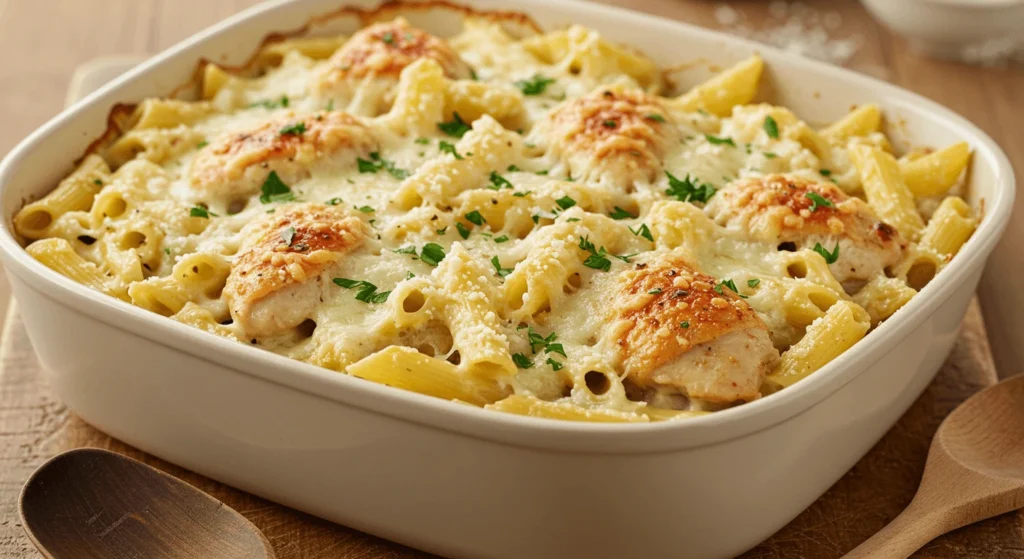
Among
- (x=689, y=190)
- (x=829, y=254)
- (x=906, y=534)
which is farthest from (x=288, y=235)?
(x=906, y=534)

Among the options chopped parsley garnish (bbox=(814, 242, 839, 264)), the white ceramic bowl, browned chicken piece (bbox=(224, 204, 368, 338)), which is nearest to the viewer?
browned chicken piece (bbox=(224, 204, 368, 338))

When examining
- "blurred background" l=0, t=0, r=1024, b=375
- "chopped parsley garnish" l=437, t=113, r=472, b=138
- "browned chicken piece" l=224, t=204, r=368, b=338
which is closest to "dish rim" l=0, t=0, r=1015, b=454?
"browned chicken piece" l=224, t=204, r=368, b=338

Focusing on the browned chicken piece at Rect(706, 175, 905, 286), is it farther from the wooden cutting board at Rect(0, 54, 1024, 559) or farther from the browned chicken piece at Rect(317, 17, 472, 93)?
the browned chicken piece at Rect(317, 17, 472, 93)

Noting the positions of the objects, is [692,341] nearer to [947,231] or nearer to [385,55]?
[947,231]

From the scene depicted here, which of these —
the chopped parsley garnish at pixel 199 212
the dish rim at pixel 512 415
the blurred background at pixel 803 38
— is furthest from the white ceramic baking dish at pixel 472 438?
the blurred background at pixel 803 38

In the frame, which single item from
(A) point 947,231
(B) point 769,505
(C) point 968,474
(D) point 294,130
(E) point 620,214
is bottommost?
(C) point 968,474

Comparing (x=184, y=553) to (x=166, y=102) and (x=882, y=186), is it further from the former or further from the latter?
(x=882, y=186)

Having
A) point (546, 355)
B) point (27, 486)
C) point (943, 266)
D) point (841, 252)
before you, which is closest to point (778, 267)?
point (841, 252)
